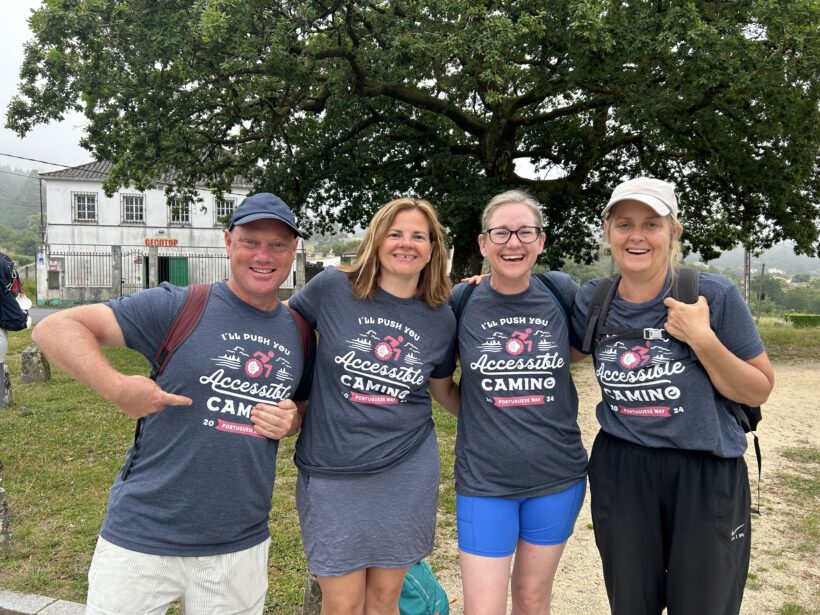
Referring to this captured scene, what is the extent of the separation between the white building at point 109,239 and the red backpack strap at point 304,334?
92.5 ft

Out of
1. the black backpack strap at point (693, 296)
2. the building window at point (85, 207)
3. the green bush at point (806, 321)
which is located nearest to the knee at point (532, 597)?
the black backpack strap at point (693, 296)

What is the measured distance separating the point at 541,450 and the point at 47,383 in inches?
402

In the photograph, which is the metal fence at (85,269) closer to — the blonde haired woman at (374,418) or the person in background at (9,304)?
the person in background at (9,304)

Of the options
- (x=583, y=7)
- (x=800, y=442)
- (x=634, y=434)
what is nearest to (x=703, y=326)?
(x=634, y=434)

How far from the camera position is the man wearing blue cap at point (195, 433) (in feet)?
6.99

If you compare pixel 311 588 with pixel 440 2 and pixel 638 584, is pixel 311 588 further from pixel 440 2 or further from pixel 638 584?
pixel 440 2

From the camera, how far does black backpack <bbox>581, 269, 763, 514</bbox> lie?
2367 mm

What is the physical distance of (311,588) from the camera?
3.26m

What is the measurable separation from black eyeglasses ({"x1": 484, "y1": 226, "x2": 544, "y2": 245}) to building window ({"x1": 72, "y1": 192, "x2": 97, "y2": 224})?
114 feet

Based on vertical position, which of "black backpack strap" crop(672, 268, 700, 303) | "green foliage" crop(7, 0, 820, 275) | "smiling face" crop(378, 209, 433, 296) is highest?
"green foliage" crop(7, 0, 820, 275)

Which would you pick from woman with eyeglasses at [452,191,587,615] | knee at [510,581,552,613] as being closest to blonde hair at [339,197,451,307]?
woman with eyeglasses at [452,191,587,615]

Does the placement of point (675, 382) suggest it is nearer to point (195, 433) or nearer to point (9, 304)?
point (195, 433)

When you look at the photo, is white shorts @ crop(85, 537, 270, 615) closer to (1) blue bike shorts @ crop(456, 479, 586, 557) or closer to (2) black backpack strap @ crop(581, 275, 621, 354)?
(1) blue bike shorts @ crop(456, 479, 586, 557)

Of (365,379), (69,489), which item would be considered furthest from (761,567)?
(69,489)
